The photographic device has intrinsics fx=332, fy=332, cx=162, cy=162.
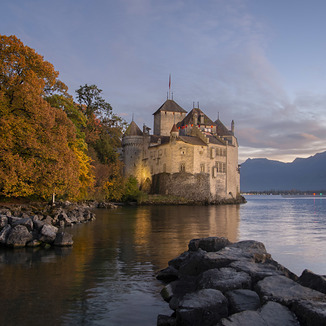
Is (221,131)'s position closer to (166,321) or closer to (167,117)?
(167,117)

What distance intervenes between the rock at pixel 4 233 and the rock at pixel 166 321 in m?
9.81

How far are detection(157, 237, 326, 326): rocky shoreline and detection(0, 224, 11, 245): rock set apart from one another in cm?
778

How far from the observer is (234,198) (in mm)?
70188

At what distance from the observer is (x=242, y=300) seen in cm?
654

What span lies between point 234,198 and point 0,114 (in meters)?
56.4

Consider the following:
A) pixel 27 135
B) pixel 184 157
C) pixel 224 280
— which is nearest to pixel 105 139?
pixel 184 157

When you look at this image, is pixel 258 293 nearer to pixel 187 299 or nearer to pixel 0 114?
pixel 187 299

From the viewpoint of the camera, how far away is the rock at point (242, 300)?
20.8 ft

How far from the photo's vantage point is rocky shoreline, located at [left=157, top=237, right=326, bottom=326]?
5695 mm

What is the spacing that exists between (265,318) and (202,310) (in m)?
1.09

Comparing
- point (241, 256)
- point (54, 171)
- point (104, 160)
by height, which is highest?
point (104, 160)

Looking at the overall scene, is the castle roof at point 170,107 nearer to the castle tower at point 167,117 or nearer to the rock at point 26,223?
the castle tower at point 167,117

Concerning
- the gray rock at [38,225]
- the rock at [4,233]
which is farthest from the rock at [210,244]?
the rock at [4,233]

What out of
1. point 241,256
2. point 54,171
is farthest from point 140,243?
point 54,171
